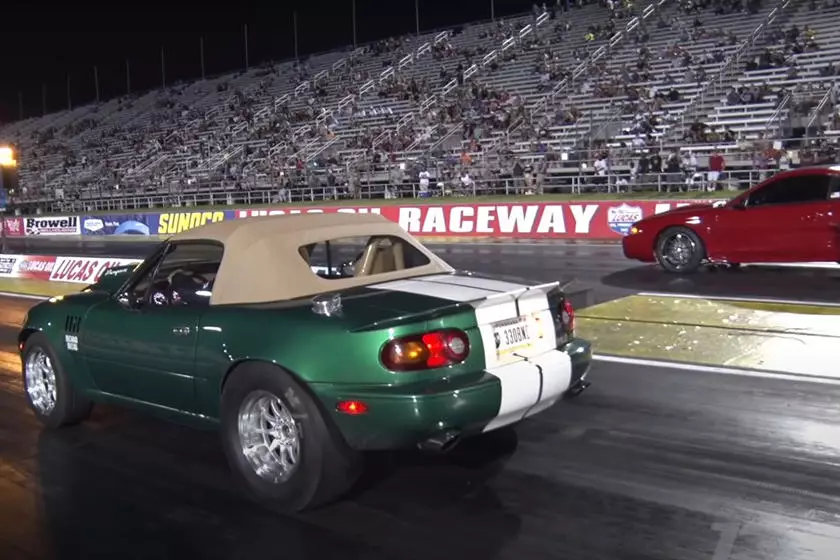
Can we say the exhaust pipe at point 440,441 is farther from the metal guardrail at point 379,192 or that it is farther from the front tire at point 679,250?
the metal guardrail at point 379,192

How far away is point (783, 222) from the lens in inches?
464

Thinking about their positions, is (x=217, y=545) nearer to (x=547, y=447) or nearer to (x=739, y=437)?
(x=547, y=447)

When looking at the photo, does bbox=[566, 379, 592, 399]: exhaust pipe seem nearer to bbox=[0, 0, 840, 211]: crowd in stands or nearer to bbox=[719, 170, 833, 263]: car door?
bbox=[719, 170, 833, 263]: car door

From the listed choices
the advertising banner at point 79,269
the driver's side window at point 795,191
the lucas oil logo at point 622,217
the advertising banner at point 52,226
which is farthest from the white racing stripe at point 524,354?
the advertising banner at point 52,226

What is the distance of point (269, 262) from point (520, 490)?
6.48 ft

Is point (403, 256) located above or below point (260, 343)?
above

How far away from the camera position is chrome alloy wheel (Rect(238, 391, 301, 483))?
4570mm

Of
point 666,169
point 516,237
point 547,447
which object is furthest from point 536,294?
point 666,169

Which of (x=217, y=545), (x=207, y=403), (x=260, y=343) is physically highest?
(x=260, y=343)

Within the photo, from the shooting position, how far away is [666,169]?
75.7 ft

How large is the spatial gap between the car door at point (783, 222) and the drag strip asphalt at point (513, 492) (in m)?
5.74

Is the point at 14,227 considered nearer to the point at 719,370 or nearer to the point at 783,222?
the point at 783,222

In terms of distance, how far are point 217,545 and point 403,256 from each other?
241cm

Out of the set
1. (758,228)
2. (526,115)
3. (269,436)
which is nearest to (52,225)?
(526,115)
